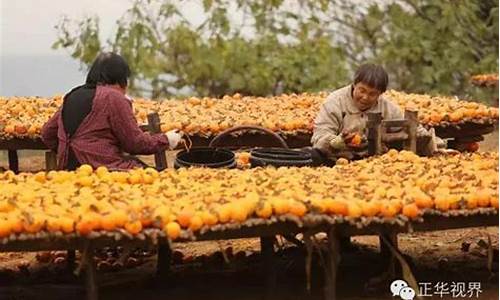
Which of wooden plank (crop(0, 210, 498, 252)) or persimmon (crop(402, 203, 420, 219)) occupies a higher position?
persimmon (crop(402, 203, 420, 219))

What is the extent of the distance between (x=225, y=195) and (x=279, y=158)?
133 cm

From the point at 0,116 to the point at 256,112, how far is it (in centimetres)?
207

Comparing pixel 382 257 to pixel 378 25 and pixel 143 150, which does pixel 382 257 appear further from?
pixel 378 25

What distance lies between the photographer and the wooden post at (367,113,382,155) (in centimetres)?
570

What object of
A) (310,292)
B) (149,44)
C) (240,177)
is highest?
(149,44)

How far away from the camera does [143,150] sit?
18.0 feet

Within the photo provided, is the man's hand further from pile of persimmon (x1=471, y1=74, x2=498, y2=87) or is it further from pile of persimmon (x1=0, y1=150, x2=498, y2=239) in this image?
pile of persimmon (x1=471, y1=74, x2=498, y2=87)

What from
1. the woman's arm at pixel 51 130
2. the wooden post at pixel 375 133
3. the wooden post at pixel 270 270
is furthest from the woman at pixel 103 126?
the wooden post at pixel 375 133

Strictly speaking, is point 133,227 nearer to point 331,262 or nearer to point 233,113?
point 331,262

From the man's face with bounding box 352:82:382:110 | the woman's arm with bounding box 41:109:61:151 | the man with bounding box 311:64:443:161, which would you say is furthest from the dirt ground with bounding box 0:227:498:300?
the man's face with bounding box 352:82:382:110

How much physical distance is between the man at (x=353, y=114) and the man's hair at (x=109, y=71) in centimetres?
129

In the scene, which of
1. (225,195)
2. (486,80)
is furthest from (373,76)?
(486,80)

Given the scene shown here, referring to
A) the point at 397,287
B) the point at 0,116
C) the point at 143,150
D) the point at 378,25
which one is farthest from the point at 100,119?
the point at 378,25

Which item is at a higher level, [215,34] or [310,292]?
[215,34]
